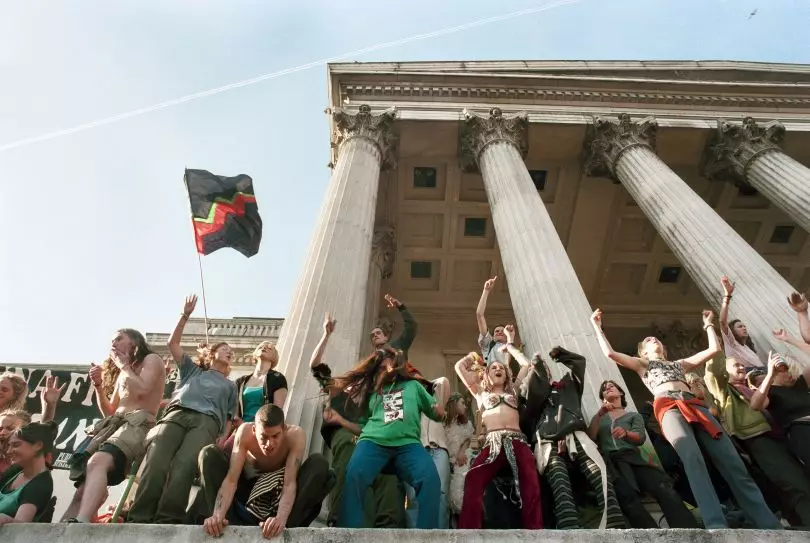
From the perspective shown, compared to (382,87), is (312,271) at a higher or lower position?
lower

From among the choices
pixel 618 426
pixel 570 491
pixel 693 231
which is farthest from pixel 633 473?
pixel 693 231

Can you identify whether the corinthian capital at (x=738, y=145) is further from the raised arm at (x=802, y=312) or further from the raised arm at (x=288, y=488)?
the raised arm at (x=288, y=488)

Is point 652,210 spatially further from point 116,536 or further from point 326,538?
point 116,536

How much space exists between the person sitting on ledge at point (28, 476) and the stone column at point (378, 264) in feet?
33.9

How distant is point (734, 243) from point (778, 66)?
1270 cm

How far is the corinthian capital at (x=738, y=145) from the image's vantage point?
585 inches

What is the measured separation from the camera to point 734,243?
36.6 feet

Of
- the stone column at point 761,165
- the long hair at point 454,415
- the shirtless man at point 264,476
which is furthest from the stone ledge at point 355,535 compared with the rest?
the stone column at point 761,165

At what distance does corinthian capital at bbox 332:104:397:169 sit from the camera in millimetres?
14803

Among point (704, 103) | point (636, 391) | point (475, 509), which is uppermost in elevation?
point (704, 103)

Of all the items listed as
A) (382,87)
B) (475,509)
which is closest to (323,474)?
(475,509)

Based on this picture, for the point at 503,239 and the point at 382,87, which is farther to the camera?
the point at 382,87

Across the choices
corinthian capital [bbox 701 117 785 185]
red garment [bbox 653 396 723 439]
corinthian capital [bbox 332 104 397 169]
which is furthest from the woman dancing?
corinthian capital [bbox 701 117 785 185]

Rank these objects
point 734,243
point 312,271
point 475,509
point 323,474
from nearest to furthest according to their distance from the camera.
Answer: point 323,474 → point 475,509 → point 312,271 → point 734,243
